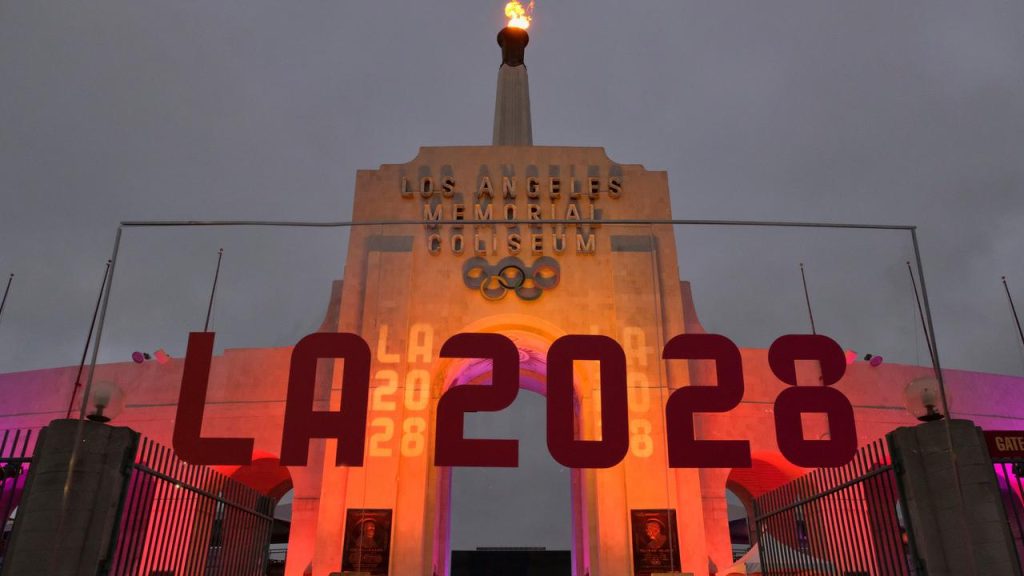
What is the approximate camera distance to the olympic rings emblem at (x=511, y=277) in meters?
24.4

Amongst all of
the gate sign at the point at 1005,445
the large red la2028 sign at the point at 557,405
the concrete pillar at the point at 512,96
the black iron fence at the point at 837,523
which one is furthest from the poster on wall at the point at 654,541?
the concrete pillar at the point at 512,96

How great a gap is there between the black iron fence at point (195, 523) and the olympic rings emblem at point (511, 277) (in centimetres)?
1001

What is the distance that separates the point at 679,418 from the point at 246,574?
32.5 ft

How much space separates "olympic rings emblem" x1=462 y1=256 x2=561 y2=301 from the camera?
2436 cm

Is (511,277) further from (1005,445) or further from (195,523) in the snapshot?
(1005,445)

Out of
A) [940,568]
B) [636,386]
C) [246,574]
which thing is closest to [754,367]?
[636,386]

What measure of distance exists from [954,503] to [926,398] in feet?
5.67

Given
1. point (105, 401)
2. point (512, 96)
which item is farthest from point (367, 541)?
point (512, 96)

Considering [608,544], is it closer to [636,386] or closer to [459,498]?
[636,386]

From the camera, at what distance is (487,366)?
2869 cm

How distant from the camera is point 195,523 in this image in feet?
44.8

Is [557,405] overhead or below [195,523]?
overhead

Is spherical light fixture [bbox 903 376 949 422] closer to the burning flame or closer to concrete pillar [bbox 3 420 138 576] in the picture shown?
concrete pillar [bbox 3 420 138 576]

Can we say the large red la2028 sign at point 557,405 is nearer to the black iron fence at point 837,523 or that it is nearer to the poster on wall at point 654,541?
the black iron fence at point 837,523
